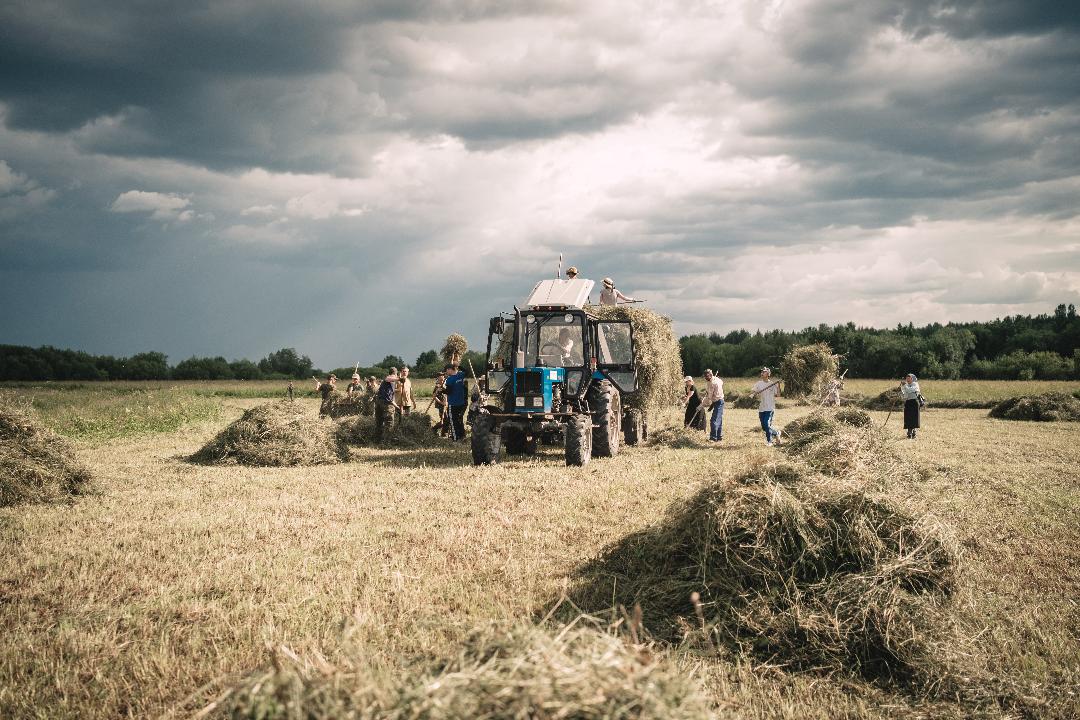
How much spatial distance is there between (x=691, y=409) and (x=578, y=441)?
6846 mm

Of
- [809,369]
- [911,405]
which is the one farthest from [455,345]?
[809,369]

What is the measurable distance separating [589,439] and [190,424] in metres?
13.4

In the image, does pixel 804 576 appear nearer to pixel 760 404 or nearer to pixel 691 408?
pixel 760 404

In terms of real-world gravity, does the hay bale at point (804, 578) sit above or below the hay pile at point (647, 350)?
below

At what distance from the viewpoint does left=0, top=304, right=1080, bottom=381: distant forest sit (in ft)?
160

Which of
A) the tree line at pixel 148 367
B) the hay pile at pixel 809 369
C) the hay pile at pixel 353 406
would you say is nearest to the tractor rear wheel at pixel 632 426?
the hay pile at pixel 353 406

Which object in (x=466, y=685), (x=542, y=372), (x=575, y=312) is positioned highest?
(x=575, y=312)

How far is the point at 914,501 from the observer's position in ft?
16.1

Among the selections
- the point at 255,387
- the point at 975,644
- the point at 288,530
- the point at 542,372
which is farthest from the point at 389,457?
the point at 255,387

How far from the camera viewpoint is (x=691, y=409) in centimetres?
1655

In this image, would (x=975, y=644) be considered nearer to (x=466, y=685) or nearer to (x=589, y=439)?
(x=466, y=685)

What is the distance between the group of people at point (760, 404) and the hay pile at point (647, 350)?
3.62ft

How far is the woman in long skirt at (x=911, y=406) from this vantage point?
15977mm

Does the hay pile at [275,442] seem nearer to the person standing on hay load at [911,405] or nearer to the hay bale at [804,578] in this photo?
the hay bale at [804,578]
